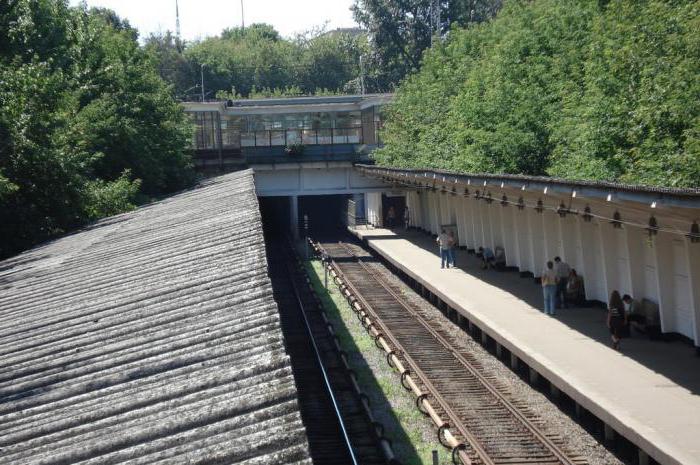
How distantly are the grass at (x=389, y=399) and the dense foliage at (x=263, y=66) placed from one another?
83305 mm

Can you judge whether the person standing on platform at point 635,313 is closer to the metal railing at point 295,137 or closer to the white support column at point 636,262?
the white support column at point 636,262

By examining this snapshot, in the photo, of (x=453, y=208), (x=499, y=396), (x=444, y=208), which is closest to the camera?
(x=499, y=396)

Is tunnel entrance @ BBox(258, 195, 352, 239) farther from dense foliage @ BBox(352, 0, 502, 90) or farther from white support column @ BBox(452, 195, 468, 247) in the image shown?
dense foliage @ BBox(352, 0, 502, 90)

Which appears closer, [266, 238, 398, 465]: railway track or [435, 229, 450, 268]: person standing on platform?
[266, 238, 398, 465]: railway track

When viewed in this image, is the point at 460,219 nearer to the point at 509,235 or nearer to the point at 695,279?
the point at 509,235

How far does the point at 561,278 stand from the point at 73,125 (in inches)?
591

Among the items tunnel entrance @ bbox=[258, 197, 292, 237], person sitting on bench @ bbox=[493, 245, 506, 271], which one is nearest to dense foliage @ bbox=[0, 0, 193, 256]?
person sitting on bench @ bbox=[493, 245, 506, 271]

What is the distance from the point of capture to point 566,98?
28.3 metres

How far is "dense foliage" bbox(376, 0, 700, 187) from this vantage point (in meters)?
20.3

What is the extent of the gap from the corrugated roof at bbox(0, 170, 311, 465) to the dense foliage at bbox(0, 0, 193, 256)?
8.64 meters

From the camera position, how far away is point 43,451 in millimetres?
6145

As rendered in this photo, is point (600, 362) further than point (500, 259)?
No

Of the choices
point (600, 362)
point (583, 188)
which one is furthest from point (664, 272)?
point (583, 188)

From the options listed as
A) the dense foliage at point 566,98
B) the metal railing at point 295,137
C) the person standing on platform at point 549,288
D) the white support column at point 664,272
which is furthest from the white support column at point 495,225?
the metal railing at point 295,137
